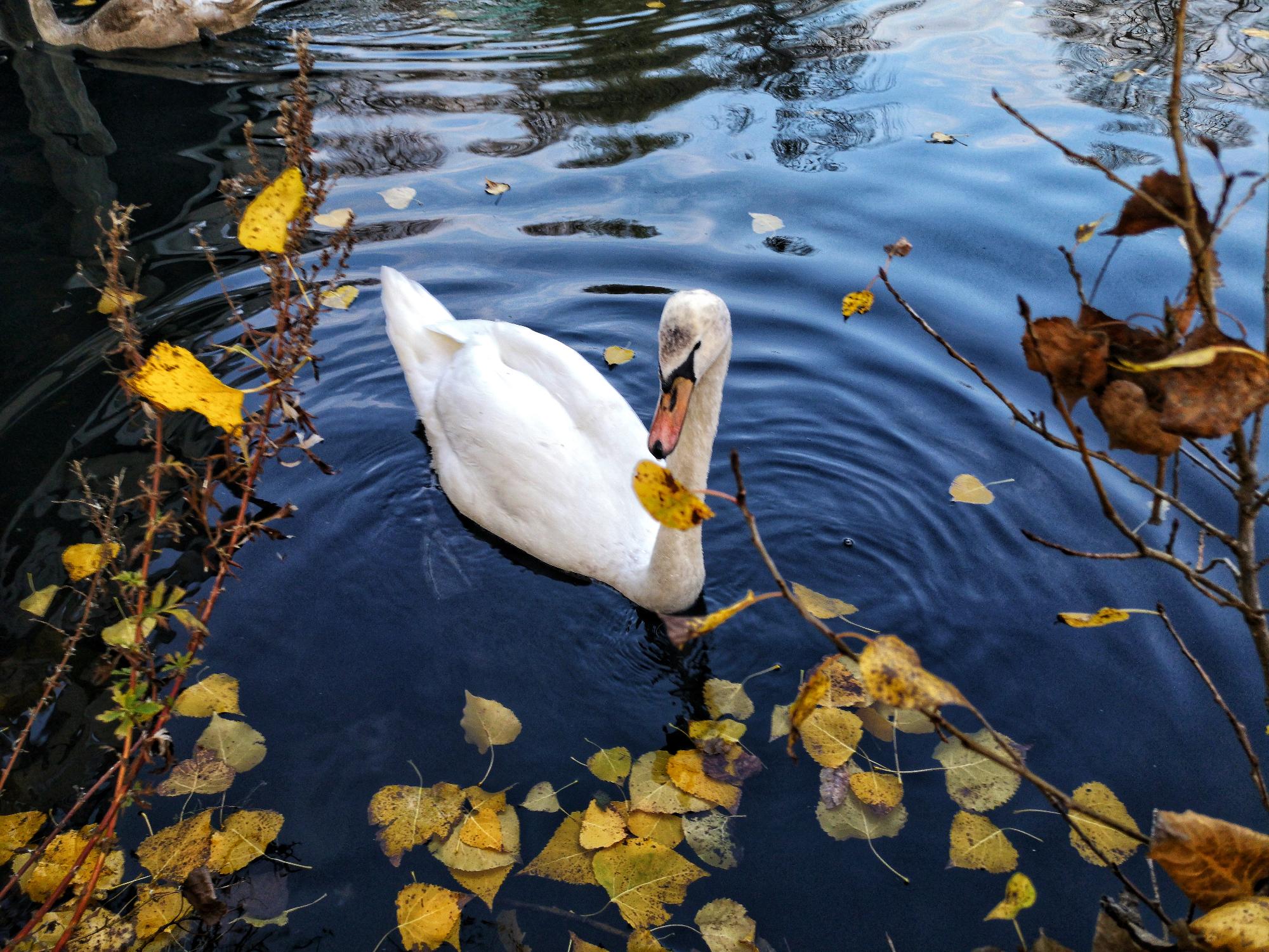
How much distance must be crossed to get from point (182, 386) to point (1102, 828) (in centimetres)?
273

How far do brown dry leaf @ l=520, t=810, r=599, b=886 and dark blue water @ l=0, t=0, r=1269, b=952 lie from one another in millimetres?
51

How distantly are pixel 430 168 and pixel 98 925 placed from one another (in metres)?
4.93

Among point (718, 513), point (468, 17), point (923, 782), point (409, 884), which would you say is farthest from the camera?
point (468, 17)

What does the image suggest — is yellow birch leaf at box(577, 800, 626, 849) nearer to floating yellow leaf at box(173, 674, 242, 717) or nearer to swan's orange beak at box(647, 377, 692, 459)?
swan's orange beak at box(647, 377, 692, 459)

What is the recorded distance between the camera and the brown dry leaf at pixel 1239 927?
159cm

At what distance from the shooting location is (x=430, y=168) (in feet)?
20.7

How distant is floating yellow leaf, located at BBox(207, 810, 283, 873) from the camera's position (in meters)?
2.68

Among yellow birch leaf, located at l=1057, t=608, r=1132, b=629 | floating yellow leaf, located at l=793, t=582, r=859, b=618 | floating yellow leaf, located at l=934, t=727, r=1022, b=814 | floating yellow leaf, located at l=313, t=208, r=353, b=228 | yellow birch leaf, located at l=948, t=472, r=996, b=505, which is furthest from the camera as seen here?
floating yellow leaf, located at l=313, t=208, r=353, b=228

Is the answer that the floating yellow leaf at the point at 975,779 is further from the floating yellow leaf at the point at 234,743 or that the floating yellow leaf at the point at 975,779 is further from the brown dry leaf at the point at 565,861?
the floating yellow leaf at the point at 234,743

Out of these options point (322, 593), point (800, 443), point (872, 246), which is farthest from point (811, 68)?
point (322, 593)

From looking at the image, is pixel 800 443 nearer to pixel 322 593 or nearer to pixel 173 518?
pixel 322 593

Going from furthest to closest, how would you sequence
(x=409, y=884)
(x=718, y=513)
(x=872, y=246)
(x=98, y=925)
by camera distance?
(x=872, y=246), (x=718, y=513), (x=409, y=884), (x=98, y=925)

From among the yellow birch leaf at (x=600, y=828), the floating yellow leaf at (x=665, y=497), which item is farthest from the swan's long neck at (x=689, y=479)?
the floating yellow leaf at (x=665, y=497)

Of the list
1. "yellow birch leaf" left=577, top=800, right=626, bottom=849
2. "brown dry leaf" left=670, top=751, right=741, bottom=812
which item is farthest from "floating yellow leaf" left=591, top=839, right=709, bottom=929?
"brown dry leaf" left=670, top=751, right=741, bottom=812
